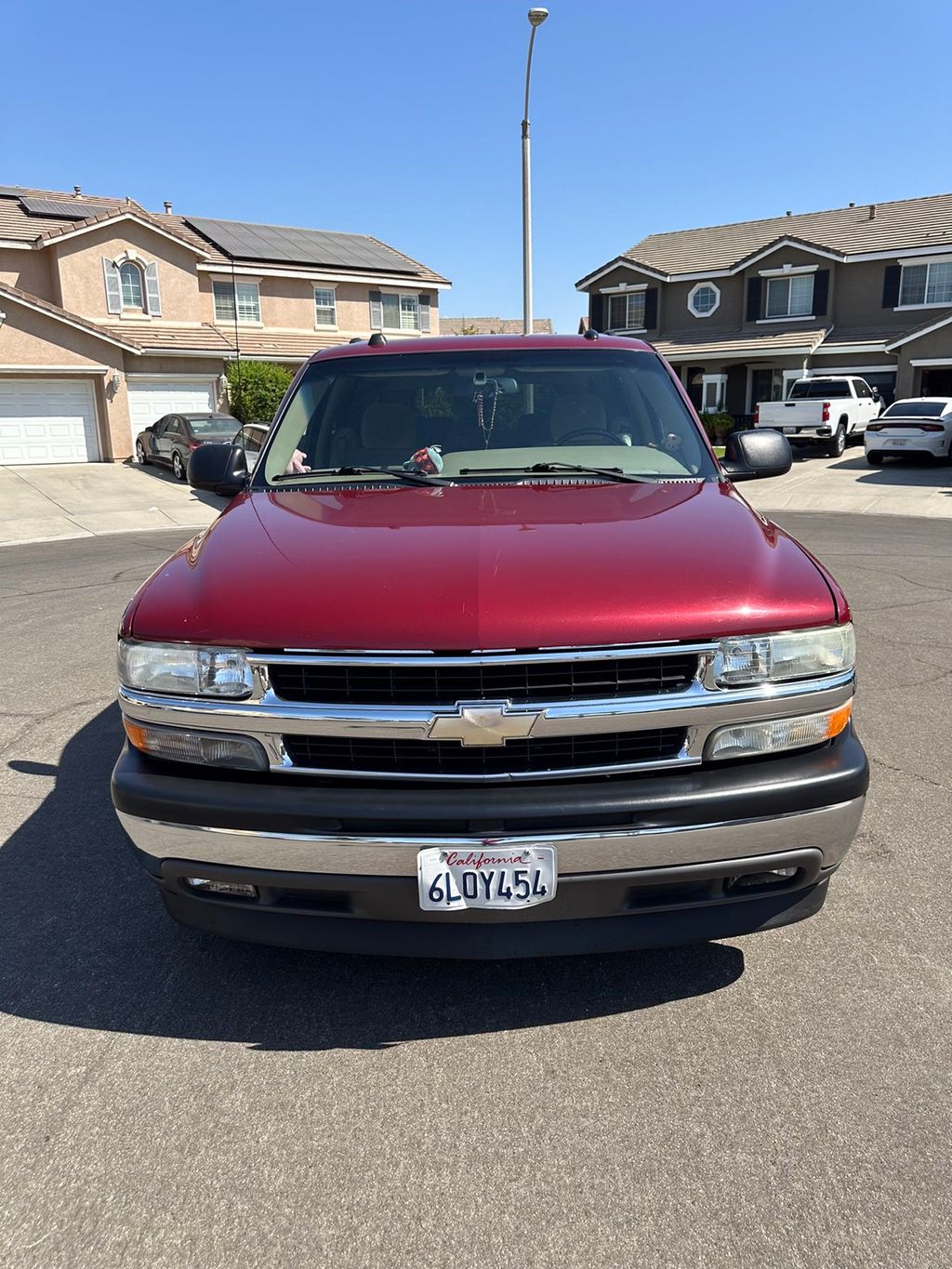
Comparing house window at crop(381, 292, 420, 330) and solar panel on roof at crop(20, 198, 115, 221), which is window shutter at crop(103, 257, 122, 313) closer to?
solar panel on roof at crop(20, 198, 115, 221)

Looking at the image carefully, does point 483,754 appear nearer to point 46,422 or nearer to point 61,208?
point 46,422

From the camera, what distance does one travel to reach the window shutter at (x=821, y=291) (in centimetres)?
3341

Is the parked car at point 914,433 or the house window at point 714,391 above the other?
the house window at point 714,391

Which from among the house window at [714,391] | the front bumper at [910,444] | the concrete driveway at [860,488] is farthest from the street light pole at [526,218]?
the house window at [714,391]

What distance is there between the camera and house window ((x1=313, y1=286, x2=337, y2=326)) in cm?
3266

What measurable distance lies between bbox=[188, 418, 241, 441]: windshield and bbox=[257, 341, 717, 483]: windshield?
18.6 meters

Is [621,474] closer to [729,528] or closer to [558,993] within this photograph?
[729,528]

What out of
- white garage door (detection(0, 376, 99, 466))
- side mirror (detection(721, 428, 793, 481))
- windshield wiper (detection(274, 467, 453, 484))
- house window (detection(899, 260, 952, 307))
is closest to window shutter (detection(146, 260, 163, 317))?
white garage door (detection(0, 376, 99, 466))

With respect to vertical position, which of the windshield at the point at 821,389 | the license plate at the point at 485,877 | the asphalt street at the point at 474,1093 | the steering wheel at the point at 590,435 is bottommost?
the asphalt street at the point at 474,1093

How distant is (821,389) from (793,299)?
10.3 meters

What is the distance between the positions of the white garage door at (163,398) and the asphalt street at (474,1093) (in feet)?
82.5

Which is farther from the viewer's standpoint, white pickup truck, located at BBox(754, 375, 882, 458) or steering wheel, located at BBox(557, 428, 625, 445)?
white pickup truck, located at BBox(754, 375, 882, 458)

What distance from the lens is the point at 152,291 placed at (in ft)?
92.7

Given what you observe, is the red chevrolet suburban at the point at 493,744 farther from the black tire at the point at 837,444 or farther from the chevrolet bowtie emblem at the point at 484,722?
the black tire at the point at 837,444
